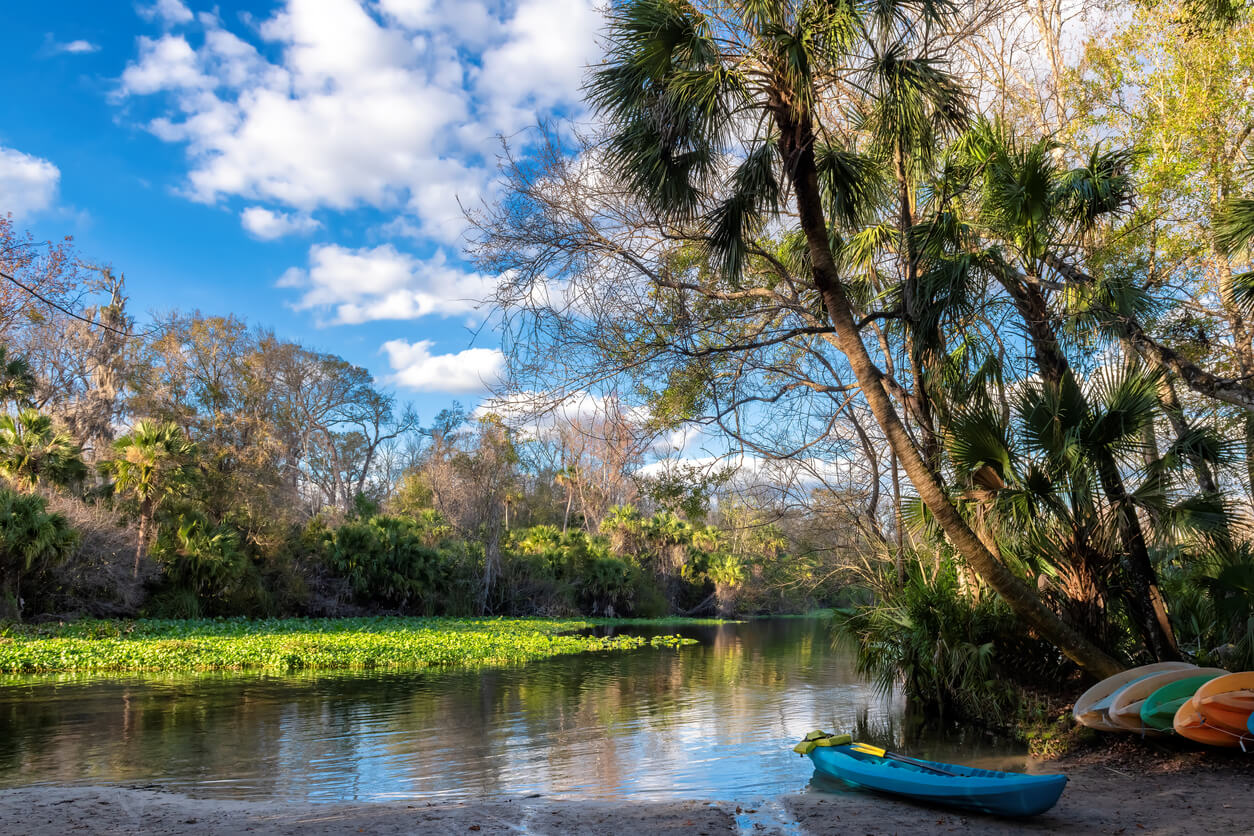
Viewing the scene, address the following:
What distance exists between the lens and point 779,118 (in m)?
7.95

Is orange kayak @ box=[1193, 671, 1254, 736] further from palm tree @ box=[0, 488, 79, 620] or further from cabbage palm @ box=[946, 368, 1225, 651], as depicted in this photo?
palm tree @ box=[0, 488, 79, 620]

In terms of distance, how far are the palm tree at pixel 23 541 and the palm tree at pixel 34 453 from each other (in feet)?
5.10

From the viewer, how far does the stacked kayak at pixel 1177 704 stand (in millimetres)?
6727

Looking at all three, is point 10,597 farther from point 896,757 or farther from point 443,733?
point 896,757

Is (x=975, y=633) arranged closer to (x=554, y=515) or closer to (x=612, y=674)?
(x=612, y=674)

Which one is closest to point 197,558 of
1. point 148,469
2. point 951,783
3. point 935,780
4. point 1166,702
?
point 148,469

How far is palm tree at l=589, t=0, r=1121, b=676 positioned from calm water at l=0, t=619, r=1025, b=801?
3.14m

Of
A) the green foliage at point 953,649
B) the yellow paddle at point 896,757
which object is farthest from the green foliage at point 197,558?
the yellow paddle at point 896,757

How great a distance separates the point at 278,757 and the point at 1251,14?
48.0 ft

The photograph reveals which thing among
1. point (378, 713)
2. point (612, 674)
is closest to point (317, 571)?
point (612, 674)

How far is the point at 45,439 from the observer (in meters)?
20.0

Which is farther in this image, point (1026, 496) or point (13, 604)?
point (13, 604)

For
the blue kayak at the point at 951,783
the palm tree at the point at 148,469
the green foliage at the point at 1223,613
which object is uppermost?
the palm tree at the point at 148,469

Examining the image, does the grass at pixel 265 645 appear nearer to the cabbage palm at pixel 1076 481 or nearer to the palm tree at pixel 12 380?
the palm tree at pixel 12 380
